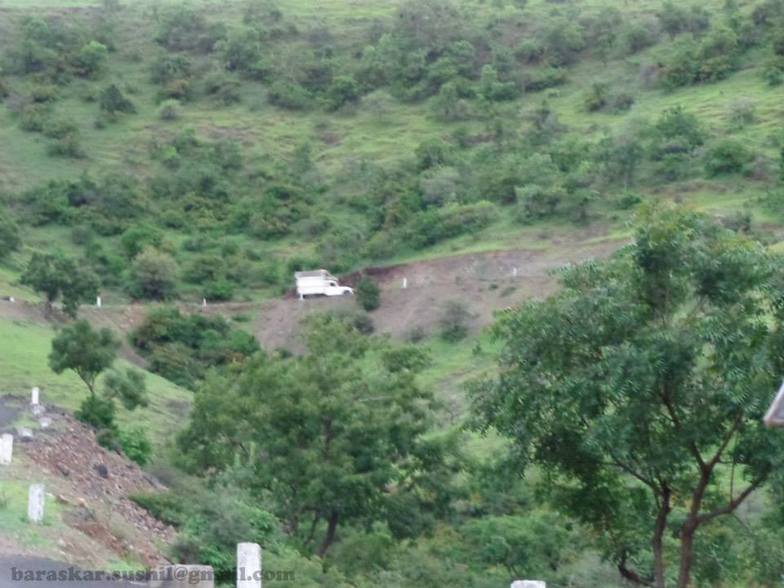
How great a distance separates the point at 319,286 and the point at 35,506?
167 ft

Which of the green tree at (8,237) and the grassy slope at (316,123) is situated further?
the grassy slope at (316,123)

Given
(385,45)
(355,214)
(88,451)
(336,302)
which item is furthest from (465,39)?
(88,451)

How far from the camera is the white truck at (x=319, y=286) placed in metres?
67.5

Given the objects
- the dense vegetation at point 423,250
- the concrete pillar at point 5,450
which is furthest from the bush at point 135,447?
the concrete pillar at point 5,450

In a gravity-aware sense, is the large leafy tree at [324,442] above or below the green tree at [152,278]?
above

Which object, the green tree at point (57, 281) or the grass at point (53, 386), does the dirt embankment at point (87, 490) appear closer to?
the grass at point (53, 386)

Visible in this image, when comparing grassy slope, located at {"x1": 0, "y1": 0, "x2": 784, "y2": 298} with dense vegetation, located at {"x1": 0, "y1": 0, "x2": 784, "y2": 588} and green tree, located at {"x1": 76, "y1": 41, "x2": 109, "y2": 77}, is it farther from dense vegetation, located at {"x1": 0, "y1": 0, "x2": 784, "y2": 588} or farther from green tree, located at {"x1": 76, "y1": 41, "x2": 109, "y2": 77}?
green tree, located at {"x1": 76, "y1": 41, "x2": 109, "y2": 77}

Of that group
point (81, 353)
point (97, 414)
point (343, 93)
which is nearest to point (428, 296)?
point (81, 353)

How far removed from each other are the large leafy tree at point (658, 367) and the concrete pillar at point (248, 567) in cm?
562

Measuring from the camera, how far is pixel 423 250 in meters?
71.2

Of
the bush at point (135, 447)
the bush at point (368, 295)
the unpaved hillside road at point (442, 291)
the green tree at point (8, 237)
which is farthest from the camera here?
the bush at point (368, 295)

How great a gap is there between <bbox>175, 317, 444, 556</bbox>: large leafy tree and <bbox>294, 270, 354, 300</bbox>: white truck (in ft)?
113

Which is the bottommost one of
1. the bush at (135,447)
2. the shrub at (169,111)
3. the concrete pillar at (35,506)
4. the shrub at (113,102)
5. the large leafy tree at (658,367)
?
the shrub at (169,111)

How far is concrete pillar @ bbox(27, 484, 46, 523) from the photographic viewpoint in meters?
16.9
